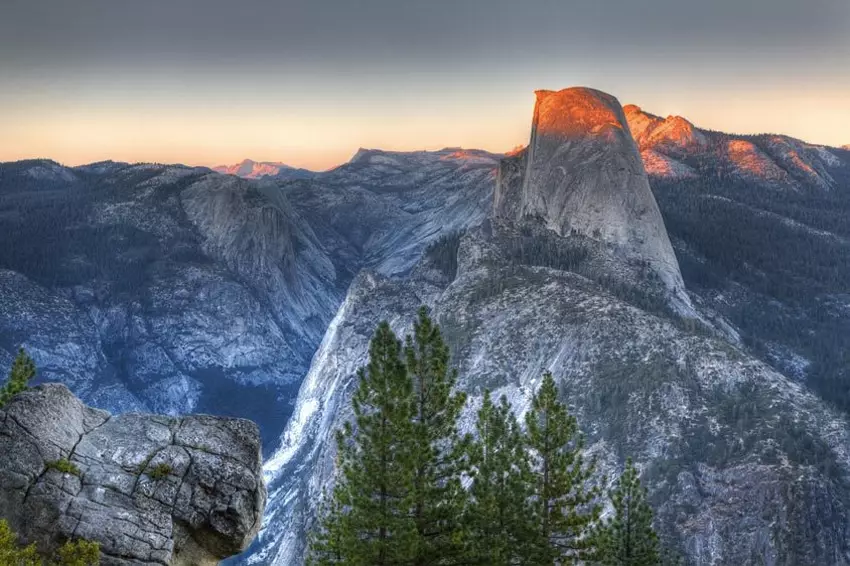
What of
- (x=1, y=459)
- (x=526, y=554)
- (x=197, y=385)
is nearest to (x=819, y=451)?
(x=526, y=554)

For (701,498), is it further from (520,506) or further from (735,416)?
(520,506)

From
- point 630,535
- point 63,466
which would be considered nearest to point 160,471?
point 63,466

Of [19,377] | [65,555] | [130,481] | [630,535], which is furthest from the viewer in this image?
[630,535]

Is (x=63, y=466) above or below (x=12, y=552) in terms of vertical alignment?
above

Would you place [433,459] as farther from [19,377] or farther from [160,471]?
[19,377]

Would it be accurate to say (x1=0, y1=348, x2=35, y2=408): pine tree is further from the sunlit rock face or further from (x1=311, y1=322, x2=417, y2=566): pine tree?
the sunlit rock face

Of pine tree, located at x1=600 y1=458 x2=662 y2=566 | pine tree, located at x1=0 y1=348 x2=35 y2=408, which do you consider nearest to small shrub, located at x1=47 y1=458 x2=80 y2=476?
pine tree, located at x1=0 y1=348 x2=35 y2=408

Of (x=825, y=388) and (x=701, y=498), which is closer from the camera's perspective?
(x=701, y=498)
